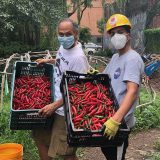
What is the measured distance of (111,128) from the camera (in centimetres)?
297

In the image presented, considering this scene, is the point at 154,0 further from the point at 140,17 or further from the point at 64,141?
the point at 64,141

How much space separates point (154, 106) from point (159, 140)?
196cm

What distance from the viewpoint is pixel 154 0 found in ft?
79.6

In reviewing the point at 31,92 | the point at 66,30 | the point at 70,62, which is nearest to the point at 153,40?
the point at 31,92

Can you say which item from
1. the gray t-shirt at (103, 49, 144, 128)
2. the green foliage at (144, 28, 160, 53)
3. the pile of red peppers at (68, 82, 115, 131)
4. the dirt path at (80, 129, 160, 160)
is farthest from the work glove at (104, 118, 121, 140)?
the green foliage at (144, 28, 160, 53)

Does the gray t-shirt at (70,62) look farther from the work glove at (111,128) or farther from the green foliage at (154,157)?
the green foliage at (154,157)

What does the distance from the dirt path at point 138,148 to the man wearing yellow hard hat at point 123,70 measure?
2.24 meters

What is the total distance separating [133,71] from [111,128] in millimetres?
625

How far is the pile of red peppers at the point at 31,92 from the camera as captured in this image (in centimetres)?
414

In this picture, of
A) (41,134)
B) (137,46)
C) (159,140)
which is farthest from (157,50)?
(41,134)

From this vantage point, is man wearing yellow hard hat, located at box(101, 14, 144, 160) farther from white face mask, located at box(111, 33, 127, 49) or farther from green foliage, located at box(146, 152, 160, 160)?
green foliage, located at box(146, 152, 160, 160)

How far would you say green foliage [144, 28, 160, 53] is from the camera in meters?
18.9

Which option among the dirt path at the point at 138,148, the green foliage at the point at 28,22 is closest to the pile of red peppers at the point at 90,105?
the dirt path at the point at 138,148

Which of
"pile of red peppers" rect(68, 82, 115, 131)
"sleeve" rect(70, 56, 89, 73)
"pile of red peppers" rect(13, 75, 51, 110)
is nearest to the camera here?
"pile of red peppers" rect(68, 82, 115, 131)
